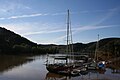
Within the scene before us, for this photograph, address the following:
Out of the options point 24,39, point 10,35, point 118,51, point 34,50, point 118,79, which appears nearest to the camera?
point 118,79

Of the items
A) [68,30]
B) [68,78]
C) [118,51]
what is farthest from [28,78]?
[118,51]

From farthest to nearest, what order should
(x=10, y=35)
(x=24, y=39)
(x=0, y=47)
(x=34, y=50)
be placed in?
(x=24, y=39) → (x=10, y=35) → (x=34, y=50) → (x=0, y=47)

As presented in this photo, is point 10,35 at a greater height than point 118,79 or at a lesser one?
greater

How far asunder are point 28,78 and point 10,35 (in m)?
146

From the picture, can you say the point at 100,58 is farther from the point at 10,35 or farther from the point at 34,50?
the point at 10,35

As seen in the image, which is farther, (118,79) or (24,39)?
(24,39)

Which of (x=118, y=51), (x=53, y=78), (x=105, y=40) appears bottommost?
(x=53, y=78)

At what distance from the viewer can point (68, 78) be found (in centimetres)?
3966

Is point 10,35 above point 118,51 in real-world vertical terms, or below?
above

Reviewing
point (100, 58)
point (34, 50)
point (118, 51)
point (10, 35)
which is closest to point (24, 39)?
point (10, 35)

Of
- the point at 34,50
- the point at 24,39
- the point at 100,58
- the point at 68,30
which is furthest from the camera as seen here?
the point at 24,39

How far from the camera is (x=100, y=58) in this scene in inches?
3039

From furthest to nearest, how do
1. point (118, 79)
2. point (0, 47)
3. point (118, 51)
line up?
point (0, 47) < point (118, 51) < point (118, 79)

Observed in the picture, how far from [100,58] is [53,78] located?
3932cm
